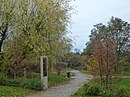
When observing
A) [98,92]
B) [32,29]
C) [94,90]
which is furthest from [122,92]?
[32,29]

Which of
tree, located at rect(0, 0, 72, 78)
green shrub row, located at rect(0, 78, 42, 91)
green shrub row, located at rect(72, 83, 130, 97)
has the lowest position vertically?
green shrub row, located at rect(72, 83, 130, 97)

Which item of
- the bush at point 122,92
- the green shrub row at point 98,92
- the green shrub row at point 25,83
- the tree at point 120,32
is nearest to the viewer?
the bush at point 122,92

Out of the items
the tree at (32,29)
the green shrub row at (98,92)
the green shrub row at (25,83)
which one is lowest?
the green shrub row at (98,92)

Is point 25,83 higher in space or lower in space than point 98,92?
higher

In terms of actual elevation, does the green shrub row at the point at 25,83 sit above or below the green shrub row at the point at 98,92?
above

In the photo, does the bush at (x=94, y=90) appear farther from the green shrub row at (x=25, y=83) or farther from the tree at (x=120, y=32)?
the tree at (x=120, y=32)

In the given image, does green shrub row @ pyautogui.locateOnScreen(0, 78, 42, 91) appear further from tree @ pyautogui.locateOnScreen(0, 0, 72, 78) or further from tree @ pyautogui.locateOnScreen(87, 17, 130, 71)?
tree @ pyautogui.locateOnScreen(87, 17, 130, 71)

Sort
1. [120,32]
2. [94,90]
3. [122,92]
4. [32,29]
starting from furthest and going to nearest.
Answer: [120,32], [32,29], [94,90], [122,92]

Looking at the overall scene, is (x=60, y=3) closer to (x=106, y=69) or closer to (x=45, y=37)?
(x=45, y=37)

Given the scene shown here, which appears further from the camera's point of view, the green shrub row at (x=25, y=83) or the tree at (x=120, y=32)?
the tree at (x=120, y=32)

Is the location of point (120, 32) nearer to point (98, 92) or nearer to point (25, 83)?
point (25, 83)

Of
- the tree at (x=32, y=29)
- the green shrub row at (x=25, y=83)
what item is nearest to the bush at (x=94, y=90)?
the green shrub row at (x=25, y=83)

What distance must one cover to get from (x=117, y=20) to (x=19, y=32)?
36.9 m

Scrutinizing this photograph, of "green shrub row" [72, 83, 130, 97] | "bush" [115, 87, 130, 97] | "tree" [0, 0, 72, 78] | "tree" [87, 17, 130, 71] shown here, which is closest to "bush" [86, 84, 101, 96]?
"green shrub row" [72, 83, 130, 97]
